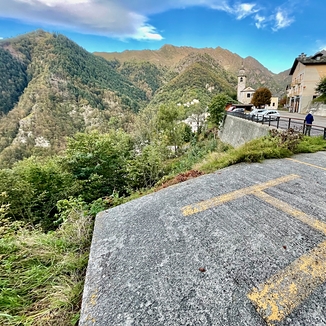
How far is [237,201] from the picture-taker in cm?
364

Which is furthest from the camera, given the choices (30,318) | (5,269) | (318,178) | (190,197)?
(318,178)

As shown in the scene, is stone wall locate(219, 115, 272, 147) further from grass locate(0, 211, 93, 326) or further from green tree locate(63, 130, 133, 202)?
grass locate(0, 211, 93, 326)

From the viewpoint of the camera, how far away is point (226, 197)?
150 inches

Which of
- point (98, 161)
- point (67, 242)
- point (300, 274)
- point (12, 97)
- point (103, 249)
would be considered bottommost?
point (98, 161)

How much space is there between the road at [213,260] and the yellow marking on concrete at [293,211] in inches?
0.6

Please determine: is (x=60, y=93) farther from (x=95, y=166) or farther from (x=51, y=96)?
(x=95, y=166)

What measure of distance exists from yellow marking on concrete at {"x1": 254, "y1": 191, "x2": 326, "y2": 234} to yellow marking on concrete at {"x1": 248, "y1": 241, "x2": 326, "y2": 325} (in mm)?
666

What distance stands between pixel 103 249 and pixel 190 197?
1928mm

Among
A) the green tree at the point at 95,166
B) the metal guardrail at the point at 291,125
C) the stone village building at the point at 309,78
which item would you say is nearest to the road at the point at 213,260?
the metal guardrail at the point at 291,125

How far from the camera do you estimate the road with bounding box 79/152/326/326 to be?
5.88ft


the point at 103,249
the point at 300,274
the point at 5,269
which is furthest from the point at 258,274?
the point at 5,269

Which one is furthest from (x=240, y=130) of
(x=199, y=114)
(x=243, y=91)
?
(x=243, y=91)

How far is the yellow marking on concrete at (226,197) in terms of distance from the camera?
3.50 meters

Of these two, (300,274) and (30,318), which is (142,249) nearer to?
(30,318)
